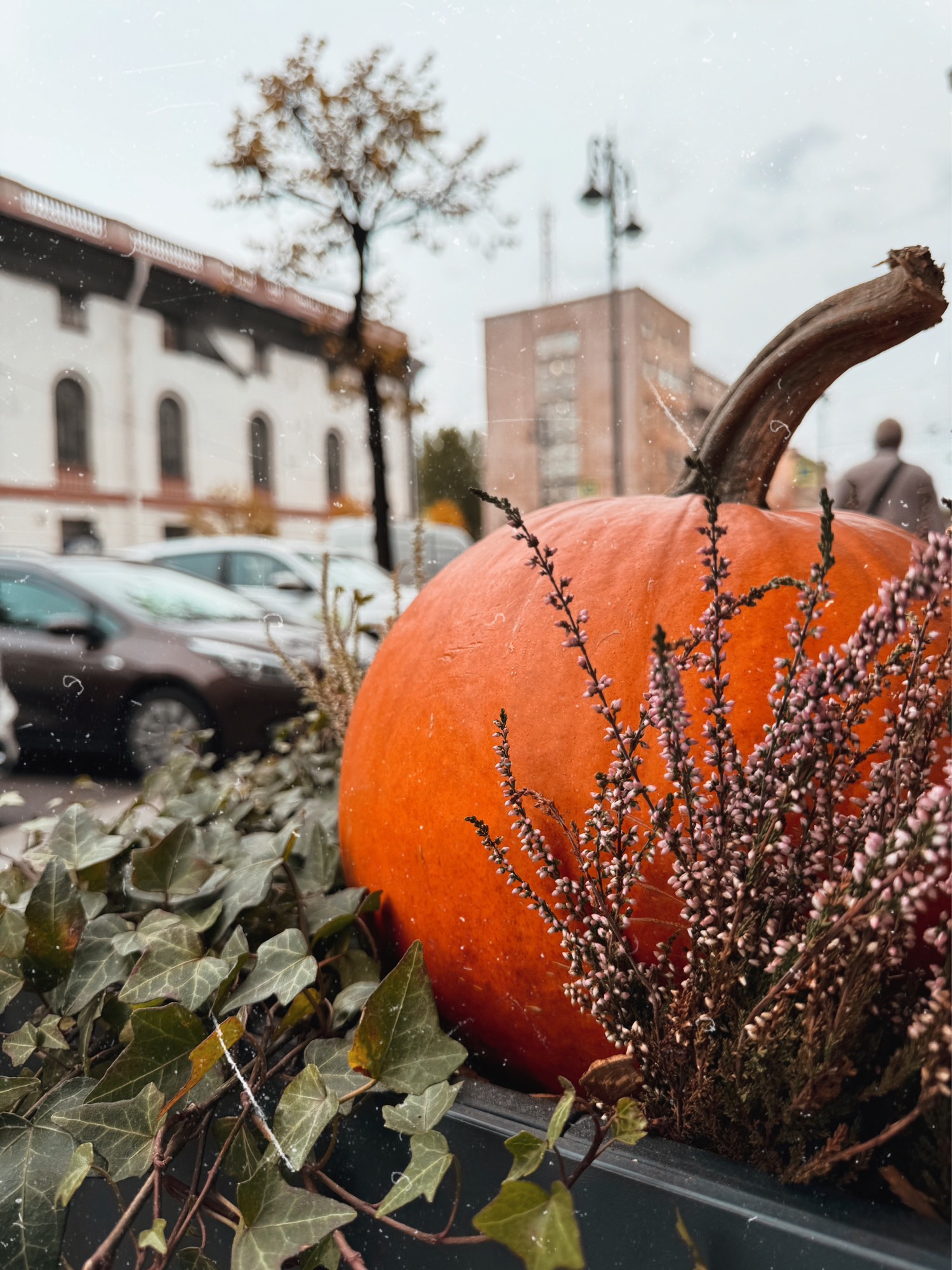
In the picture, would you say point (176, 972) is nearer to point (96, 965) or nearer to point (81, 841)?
point (96, 965)

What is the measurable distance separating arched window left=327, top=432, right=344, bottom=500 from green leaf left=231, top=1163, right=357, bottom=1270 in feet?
2.89

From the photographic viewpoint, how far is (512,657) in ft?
2.31

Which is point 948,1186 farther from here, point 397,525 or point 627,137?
point 397,525

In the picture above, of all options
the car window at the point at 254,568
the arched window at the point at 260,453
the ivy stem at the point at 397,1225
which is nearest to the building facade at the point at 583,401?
the arched window at the point at 260,453

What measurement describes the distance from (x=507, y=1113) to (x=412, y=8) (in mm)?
992

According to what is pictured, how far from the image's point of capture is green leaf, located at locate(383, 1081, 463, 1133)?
53 centimetres

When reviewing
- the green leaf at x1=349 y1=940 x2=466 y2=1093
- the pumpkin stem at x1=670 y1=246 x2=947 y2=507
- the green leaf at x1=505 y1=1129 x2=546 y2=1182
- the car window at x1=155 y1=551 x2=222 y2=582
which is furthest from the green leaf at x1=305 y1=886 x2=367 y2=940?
the car window at x1=155 y1=551 x2=222 y2=582

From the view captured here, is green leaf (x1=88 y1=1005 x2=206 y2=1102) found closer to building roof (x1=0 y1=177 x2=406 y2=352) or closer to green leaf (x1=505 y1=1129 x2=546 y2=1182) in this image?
green leaf (x1=505 y1=1129 x2=546 y2=1182)

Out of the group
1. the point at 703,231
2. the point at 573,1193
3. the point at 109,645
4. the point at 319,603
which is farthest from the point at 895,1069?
the point at 109,645

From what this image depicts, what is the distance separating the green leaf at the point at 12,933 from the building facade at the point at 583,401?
65 cm

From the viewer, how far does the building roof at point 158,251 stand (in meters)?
1.20

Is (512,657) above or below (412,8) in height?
below

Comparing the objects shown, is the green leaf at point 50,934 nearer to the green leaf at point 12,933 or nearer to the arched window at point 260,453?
the green leaf at point 12,933

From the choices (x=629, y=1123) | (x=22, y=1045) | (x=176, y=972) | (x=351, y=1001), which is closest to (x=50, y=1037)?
(x=22, y=1045)
